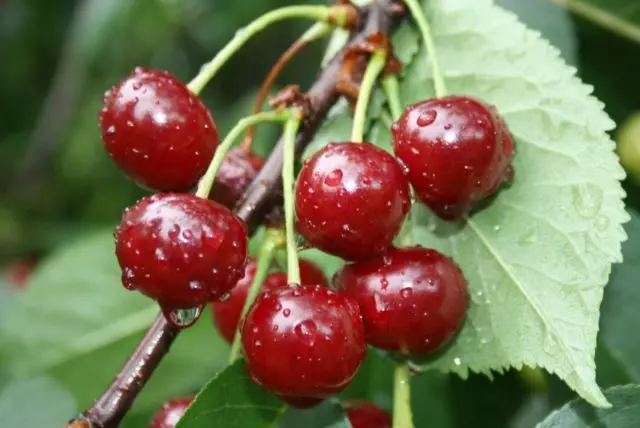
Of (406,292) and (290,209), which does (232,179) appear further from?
(406,292)

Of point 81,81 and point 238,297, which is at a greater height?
point 238,297

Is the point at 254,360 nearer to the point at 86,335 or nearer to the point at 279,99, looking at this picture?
the point at 279,99

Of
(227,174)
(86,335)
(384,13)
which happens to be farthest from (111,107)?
(86,335)

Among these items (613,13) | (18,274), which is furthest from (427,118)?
(18,274)

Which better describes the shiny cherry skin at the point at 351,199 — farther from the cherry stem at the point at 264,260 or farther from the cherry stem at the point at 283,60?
the cherry stem at the point at 283,60

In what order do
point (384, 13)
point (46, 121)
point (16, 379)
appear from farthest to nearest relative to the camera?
point (46, 121) < point (16, 379) < point (384, 13)

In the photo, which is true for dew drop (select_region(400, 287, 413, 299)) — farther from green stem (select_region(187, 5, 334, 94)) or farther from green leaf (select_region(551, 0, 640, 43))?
green leaf (select_region(551, 0, 640, 43))
